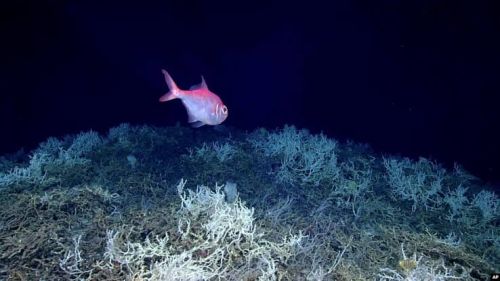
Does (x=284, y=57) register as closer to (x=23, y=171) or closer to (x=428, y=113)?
(x=428, y=113)

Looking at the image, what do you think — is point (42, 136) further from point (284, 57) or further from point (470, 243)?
point (470, 243)

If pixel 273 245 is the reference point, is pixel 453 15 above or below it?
above

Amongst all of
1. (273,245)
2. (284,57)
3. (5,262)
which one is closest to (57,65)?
(284,57)

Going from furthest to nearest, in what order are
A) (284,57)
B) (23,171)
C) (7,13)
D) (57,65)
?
1. (284,57)
2. (57,65)
3. (7,13)
4. (23,171)

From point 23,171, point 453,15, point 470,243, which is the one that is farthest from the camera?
point 453,15

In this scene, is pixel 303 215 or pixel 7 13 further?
pixel 7 13

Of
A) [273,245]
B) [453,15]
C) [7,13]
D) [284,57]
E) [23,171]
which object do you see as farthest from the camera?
[284,57]

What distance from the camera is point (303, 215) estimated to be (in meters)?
5.16

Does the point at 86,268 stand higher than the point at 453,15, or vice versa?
the point at 453,15

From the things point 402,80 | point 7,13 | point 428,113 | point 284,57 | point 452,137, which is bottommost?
point 452,137

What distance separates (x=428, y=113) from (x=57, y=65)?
47.7ft

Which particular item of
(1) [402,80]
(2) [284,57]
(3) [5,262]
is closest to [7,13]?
(2) [284,57]

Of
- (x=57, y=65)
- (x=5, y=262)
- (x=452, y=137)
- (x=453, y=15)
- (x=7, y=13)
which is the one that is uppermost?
(x=7, y=13)

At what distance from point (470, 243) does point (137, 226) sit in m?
4.70
